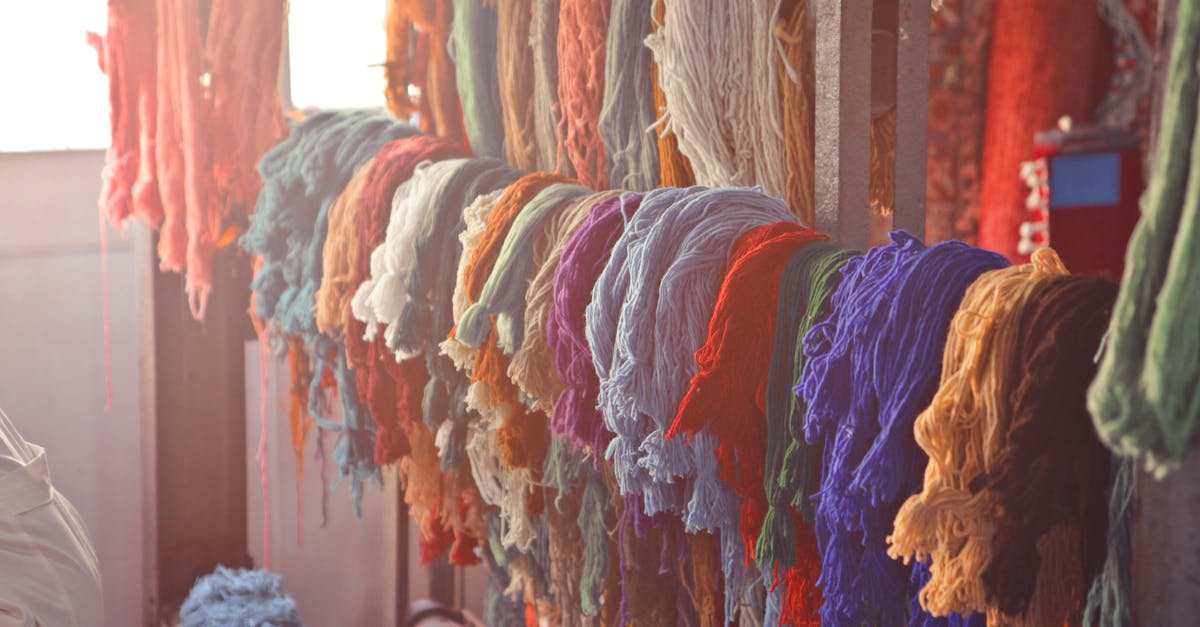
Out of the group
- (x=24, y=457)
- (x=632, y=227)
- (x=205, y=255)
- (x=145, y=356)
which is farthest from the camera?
(x=145, y=356)

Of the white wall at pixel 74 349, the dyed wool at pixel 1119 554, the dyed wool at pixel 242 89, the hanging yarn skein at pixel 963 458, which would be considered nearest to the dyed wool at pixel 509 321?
the hanging yarn skein at pixel 963 458

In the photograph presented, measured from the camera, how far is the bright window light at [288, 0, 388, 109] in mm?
3459

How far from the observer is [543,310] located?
63.7 inches

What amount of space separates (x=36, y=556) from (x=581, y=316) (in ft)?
3.47

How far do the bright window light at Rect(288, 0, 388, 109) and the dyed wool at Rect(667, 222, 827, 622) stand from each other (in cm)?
235

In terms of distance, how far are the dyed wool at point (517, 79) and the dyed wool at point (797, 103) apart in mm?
559

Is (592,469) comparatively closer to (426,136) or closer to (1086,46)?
(426,136)

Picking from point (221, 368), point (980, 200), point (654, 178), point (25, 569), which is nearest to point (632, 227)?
point (654, 178)

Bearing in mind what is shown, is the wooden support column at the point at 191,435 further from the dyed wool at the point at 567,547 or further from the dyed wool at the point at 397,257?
the dyed wool at the point at 567,547

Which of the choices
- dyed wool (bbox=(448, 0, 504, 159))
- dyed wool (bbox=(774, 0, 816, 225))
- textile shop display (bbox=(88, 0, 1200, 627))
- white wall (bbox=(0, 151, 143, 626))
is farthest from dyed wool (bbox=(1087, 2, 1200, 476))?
white wall (bbox=(0, 151, 143, 626))

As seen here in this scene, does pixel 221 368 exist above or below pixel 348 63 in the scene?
below

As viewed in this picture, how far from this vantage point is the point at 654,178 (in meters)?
1.86

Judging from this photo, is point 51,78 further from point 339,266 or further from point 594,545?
point 594,545

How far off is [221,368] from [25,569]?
61.0 inches
